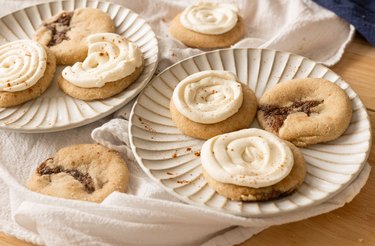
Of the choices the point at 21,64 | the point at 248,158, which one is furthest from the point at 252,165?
the point at 21,64

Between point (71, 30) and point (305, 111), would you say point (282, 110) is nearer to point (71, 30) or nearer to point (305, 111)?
point (305, 111)

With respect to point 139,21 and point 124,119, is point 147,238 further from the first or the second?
point 139,21

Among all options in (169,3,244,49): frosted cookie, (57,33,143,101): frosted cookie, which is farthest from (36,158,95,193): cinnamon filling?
(169,3,244,49): frosted cookie

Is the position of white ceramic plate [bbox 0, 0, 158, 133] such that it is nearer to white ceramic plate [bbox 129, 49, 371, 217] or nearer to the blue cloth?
white ceramic plate [bbox 129, 49, 371, 217]

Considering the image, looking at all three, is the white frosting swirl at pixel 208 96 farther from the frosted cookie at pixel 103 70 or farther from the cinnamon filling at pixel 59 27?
the cinnamon filling at pixel 59 27

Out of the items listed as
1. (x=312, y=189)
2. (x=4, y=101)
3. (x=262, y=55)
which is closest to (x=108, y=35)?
(x=4, y=101)
